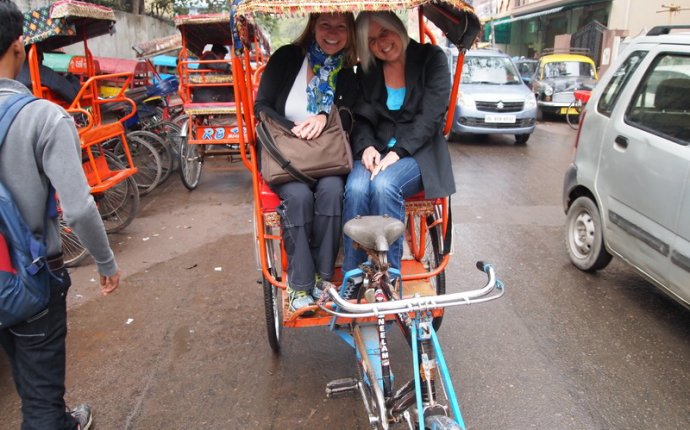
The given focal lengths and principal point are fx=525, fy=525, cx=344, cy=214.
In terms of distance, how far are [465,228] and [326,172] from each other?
3257mm

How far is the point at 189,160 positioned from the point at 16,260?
5693 millimetres

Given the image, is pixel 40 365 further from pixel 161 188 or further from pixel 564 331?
pixel 161 188

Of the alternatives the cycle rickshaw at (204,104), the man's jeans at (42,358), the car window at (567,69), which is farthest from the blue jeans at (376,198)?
the car window at (567,69)

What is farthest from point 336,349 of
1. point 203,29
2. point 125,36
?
point 125,36

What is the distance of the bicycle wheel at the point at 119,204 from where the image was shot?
5.78 meters

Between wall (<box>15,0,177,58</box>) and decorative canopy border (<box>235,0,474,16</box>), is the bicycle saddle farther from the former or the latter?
wall (<box>15,0,177,58</box>)

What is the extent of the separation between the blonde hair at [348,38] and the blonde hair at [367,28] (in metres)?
0.07

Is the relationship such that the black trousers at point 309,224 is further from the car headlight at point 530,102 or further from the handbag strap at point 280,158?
the car headlight at point 530,102

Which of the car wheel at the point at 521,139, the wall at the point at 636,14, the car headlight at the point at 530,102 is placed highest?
the wall at the point at 636,14

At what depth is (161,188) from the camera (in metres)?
7.84

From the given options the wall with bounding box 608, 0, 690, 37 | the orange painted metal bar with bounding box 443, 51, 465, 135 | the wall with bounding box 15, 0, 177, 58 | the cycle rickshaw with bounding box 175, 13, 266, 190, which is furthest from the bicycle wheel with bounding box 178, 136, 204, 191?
the wall with bounding box 608, 0, 690, 37

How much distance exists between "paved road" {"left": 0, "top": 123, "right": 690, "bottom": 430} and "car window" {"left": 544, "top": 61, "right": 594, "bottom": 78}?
10.7 m

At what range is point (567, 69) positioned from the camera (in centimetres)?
1478

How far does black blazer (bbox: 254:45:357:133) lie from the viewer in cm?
310
